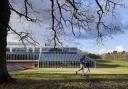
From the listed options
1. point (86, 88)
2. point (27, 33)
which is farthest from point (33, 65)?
point (86, 88)

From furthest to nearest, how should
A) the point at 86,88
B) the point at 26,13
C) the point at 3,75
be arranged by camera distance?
1. the point at 26,13
2. the point at 3,75
3. the point at 86,88

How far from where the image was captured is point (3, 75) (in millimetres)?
22828

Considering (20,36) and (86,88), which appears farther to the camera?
(20,36)

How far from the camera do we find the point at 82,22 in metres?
25.7

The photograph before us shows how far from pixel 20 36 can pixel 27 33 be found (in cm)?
50

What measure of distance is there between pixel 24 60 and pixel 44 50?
304 inches

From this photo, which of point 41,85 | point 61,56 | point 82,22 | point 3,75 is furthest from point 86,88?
point 61,56

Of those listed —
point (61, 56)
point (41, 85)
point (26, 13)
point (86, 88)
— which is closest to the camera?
point (86, 88)

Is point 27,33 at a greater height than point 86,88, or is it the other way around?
point 27,33

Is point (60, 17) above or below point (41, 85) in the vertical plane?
above

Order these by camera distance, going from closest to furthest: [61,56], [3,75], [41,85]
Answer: [41,85], [3,75], [61,56]

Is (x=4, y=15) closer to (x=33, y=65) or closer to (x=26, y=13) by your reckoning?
(x=26, y=13)

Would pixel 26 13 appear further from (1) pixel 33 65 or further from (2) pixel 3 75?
(1) pixel 33 65

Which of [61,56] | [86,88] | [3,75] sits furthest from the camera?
[61,56]
